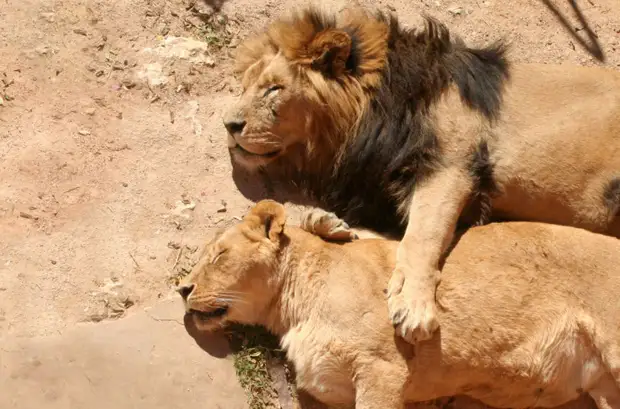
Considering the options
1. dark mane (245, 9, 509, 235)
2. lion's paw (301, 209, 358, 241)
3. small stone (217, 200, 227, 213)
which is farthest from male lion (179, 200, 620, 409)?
small stone (217, 200, 227, 213)

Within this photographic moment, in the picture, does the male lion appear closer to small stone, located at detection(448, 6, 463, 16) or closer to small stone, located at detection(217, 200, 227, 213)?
small stone, located at detection(217, 200, 227, 213)

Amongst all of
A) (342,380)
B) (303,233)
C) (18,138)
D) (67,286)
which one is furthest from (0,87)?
(342,380)

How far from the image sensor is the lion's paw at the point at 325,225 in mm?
5258

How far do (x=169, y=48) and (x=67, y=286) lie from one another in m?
1.86

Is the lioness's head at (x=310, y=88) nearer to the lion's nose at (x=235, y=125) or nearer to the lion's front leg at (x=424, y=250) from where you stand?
the lion's nose at (x=235, y=125)

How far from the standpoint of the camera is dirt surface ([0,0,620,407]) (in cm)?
531

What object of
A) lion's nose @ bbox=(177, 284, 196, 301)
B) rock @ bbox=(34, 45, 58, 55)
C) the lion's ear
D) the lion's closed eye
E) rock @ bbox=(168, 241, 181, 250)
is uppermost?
the lion's ear

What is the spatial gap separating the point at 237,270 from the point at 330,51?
139 centimetres

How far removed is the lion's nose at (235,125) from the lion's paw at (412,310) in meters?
1.31

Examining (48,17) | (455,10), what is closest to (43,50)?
(48,17)

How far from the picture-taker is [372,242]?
5.27m

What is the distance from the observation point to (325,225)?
5.26 meters

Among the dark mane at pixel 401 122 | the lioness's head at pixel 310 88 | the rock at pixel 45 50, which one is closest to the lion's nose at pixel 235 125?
the lioness's head at pixel 310 88

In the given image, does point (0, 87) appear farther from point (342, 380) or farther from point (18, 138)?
point (342, 380)
